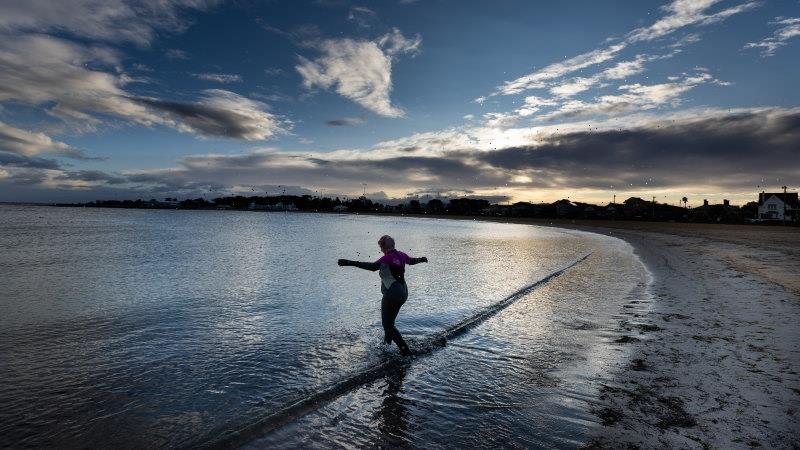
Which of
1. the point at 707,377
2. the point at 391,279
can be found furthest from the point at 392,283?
the point at 707,377

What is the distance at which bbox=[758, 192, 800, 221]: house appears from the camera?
96756 millimetres

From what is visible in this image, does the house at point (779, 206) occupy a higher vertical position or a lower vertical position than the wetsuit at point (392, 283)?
higher

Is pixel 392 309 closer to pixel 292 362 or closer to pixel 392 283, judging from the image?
pixel 392 283

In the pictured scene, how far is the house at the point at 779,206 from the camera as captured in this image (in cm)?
9676

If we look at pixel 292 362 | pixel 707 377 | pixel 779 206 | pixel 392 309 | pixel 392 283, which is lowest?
pixel 292 362

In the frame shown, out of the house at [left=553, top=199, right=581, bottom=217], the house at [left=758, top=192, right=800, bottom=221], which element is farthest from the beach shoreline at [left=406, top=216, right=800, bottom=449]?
the house at [left=553, top=199, right=581, bottom=217]

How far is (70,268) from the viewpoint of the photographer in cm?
2330

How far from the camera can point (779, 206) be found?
99.6 meters

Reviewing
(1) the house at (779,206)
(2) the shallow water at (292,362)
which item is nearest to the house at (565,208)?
(1) the house at (779,206)

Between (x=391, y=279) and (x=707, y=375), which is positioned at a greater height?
(x=391, y=279)

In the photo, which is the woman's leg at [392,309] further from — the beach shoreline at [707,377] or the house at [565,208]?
the house at [565,208]

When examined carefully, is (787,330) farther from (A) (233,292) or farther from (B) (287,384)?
(A) (233,292)

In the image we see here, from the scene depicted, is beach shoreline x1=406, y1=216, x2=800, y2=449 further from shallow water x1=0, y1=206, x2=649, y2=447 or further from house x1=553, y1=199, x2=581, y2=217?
house x1=553, y1=199, x2=581, y2=217

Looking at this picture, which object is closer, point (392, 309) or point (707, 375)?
point (707, 375)
